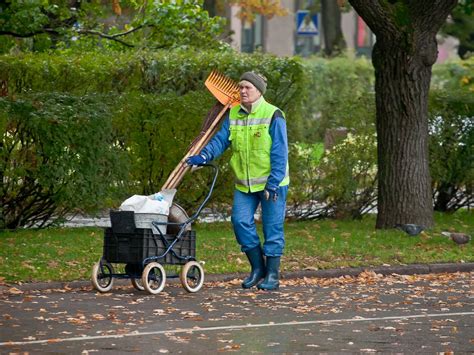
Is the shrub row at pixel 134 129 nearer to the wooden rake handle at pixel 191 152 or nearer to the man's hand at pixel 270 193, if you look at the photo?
the wooden rake handle at pixel 191 152

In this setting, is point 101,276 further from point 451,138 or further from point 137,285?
point 451,138

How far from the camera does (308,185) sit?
19750 millimetres

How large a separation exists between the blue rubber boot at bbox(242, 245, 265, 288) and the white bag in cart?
0.96 m

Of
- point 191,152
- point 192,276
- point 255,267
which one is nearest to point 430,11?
point 191,152

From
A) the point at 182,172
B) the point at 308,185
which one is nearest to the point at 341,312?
the point at 182,172

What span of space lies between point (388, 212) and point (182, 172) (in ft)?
18.1

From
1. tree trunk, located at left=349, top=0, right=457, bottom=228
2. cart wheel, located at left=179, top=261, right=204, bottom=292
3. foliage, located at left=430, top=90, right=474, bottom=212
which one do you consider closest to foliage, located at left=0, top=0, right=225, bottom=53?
foliage, located at left=430, top=90, right=474, bottom=212

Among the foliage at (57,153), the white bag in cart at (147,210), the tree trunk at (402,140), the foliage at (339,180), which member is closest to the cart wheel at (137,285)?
the white bag in cart at (147,210)

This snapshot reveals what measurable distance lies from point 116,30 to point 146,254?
1000 centimetres

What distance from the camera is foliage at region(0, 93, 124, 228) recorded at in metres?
16.8

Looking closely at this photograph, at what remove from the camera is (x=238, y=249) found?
1588cm

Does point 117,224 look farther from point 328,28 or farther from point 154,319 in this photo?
point 328,28

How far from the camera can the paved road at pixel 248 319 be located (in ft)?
31.7

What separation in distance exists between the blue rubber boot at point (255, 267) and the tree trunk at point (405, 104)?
501cm
